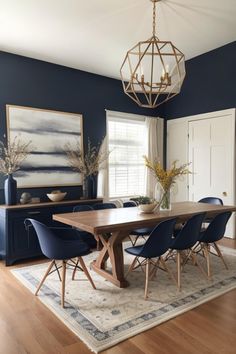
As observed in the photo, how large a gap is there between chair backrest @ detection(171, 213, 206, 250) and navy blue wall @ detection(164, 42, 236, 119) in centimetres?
276

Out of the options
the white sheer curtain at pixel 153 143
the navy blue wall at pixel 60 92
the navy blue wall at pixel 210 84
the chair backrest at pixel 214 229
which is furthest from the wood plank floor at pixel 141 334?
the navy blue wall at pixel 210 84

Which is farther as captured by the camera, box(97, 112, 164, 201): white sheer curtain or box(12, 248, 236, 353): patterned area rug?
box(97, 112, 164, 201): white sheer curtain

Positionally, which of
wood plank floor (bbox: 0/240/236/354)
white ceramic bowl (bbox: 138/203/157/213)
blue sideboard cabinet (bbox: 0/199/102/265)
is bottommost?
wood plank floor (bbox: 0/240/236/354)

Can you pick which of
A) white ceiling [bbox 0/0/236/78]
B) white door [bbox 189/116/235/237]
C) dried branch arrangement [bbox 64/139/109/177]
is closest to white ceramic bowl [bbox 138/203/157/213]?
dried branch arrangement [bbox 64/139/109/177]

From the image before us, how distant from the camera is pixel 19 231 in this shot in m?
3.92

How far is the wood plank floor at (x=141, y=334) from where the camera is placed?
200cm

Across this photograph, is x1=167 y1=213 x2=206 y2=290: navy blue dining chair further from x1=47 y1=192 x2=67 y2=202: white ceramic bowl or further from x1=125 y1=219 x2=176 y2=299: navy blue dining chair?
x1=47 y1=192 x2=67 y2=202: white ceramic bowl

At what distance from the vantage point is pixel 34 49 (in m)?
4.27

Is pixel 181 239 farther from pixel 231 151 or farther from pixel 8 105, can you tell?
pixel 8 105

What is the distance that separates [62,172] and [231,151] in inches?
120

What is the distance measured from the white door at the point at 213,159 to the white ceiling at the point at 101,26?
1410mm

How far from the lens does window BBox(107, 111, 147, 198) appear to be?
567 centimetres

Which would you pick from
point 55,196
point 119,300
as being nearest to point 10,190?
point 55,196

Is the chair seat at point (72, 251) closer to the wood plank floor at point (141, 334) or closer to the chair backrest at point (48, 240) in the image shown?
the chair backrest at point (48, 240)
